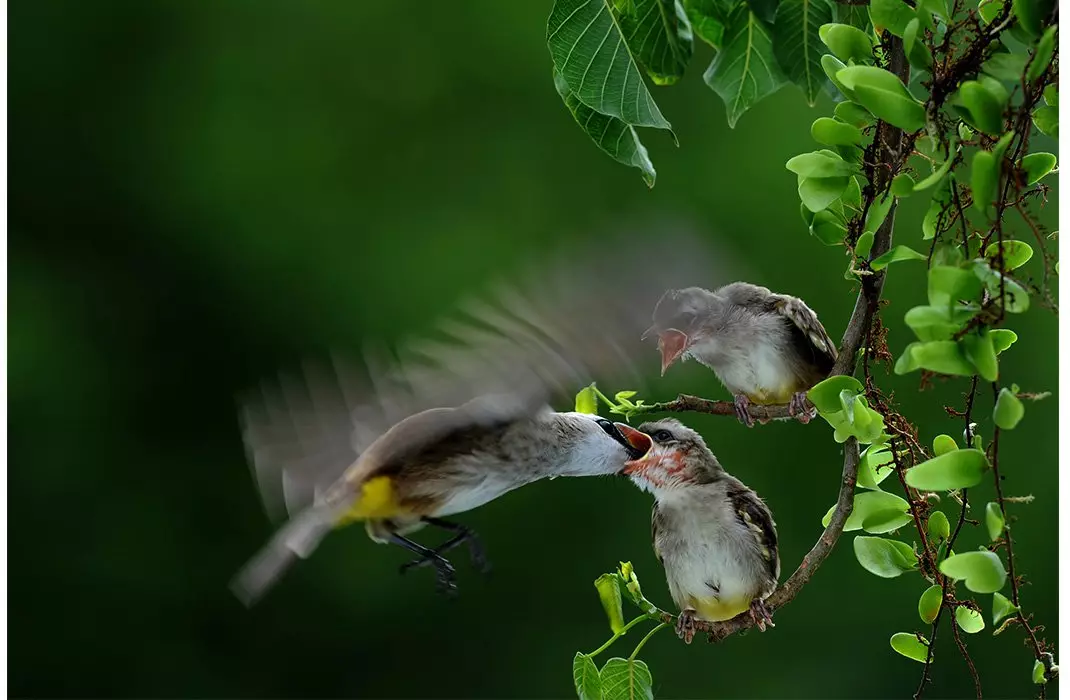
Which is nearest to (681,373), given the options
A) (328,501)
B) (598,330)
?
(598,330)

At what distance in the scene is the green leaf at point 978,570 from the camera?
68 cm

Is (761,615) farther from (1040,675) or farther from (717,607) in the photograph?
(717,607)

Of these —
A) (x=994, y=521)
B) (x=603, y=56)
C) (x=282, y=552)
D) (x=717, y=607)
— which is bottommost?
(x=717, y=607)

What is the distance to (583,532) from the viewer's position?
12.0 feet

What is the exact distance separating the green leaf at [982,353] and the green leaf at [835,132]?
175mm

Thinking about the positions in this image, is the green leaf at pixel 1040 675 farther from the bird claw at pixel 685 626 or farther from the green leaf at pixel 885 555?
the bird claw at pixel 685 626

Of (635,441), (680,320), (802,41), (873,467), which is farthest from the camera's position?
(635,441)

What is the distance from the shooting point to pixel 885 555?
0.84m

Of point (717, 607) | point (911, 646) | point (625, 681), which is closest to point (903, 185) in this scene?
point (911, 646)

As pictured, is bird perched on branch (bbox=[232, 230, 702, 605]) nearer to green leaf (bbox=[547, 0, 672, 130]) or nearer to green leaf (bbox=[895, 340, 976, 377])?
green leaf (bbox=[547, 0, 672, 130])

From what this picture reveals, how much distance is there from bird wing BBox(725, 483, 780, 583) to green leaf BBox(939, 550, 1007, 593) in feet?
1.88

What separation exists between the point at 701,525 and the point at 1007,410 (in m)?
0.68

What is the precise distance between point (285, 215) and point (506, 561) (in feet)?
4.32

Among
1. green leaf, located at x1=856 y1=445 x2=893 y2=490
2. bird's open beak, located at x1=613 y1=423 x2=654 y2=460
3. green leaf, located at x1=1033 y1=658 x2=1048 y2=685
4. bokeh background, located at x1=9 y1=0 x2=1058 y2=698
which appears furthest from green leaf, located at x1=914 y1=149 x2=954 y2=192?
bokeh background, located at x1=9 y1=0 x2=1058 y2=698
